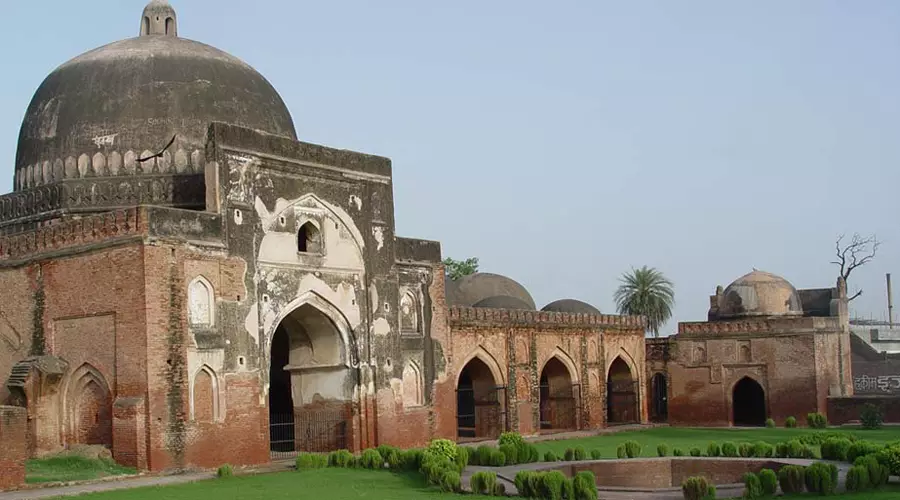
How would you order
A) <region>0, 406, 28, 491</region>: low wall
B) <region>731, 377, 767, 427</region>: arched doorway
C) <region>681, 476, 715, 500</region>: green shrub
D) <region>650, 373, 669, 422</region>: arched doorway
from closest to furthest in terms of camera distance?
<region>681, 476, 715, 500</region>: green shrub → <region>0, 406, 28, 491</region>: low wall → <region>731, 377, 767, 427</region>: arched doorway → <region>650, 373, 669, 422</region>: arched doorway

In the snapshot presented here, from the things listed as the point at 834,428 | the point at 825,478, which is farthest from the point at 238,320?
the point at 834,428

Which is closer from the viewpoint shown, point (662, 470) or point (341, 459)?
point (662, 470)

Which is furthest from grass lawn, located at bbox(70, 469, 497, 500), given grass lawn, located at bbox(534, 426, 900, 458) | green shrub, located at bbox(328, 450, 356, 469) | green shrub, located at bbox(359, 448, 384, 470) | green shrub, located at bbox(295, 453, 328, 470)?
grass lawn, located at bbox(534, 426, 900, 458)

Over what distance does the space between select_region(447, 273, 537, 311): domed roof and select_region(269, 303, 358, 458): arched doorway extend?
11543 millimetres

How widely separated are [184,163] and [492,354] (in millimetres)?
8765

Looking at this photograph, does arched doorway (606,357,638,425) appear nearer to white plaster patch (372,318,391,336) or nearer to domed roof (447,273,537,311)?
domed roof (447,273,537,311)

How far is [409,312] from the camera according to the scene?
2253 centimetres

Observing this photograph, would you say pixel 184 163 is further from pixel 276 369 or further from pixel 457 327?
pixel 457 327

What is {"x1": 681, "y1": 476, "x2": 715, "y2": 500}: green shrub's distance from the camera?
12.3 m

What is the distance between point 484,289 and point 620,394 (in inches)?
207

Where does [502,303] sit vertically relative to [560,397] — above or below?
above

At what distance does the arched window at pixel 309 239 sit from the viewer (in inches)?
796

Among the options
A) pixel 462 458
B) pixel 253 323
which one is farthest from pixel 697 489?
pixel 253 323

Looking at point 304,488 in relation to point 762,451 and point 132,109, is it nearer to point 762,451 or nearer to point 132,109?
point 762,451
